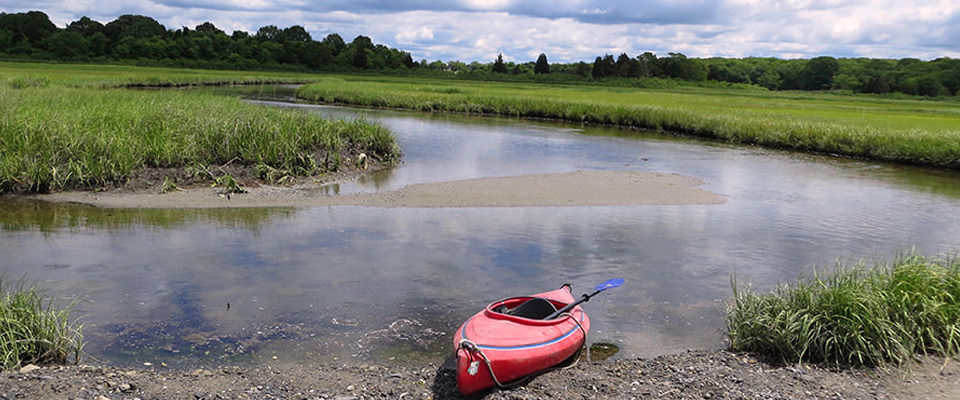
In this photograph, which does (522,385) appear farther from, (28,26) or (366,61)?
(28,26)

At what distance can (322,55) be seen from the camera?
12225cm

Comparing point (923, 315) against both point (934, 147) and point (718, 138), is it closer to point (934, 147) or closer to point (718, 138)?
point (934, 147)

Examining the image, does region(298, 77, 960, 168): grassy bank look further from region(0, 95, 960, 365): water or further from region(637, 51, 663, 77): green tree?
region(637, 51, 663, 77): green tree

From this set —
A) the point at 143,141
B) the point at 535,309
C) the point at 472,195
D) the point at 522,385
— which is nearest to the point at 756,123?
the point at 472,195

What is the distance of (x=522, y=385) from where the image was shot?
22.5 feet

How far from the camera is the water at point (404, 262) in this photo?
8.20m

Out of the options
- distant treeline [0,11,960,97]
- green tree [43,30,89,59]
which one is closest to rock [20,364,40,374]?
distant treeline [0,11,960,97]

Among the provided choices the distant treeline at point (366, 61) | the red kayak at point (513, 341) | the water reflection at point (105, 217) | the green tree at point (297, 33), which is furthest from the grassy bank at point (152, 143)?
the green tree at point (297, 33)

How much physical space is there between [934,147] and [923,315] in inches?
842

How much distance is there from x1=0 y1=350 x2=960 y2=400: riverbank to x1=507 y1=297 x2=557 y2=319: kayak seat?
27.0 inches

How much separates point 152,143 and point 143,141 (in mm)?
357

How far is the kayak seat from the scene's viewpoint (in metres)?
7.84

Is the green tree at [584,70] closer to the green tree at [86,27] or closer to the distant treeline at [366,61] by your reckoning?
the distant treeline at [366,61]

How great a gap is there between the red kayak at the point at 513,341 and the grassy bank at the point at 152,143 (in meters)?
10.8
